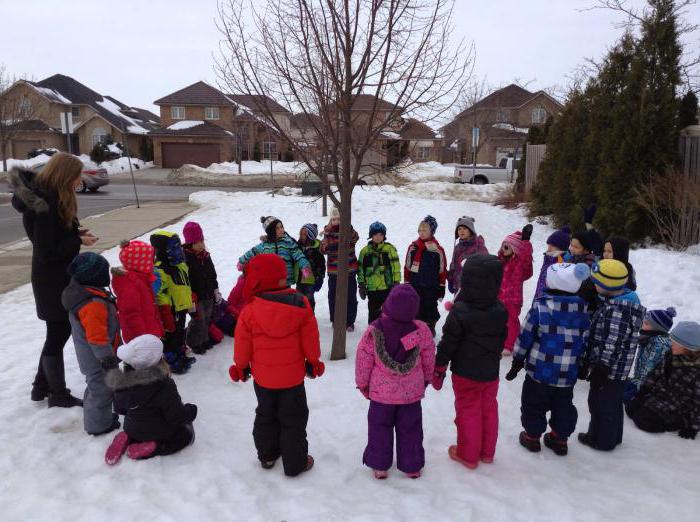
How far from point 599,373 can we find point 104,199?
2234 centimetres

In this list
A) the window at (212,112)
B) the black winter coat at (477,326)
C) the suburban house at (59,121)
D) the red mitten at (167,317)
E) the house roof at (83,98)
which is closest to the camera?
the black winter coat at (477,326)

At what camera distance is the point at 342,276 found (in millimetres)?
5227

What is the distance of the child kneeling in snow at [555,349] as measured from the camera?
343cm

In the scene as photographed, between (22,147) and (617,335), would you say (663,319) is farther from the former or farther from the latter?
(22,147)

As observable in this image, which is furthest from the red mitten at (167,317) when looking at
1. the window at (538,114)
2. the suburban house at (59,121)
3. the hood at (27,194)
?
the window at (538,114)

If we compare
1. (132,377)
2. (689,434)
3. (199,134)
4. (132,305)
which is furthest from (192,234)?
(199,134)

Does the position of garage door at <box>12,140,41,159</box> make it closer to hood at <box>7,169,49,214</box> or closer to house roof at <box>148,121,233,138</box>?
house roof at <box>148,121,233,138</box>

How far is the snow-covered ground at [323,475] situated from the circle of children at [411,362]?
0.13 meters

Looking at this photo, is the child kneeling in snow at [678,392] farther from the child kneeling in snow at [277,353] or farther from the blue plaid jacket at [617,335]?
the child kneeling in snow at [277,353]

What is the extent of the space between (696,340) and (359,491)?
Answer: 9.10 ft

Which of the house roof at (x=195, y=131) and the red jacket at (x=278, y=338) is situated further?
the house roof at (x=195, y=131)

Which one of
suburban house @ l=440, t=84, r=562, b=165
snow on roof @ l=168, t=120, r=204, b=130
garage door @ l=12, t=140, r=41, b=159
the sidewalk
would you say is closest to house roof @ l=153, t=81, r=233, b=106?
snow on roof @ l=168, t=120, r=204, b=130

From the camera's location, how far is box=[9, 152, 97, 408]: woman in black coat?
379cm

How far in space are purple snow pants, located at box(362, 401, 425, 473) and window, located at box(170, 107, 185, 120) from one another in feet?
152
